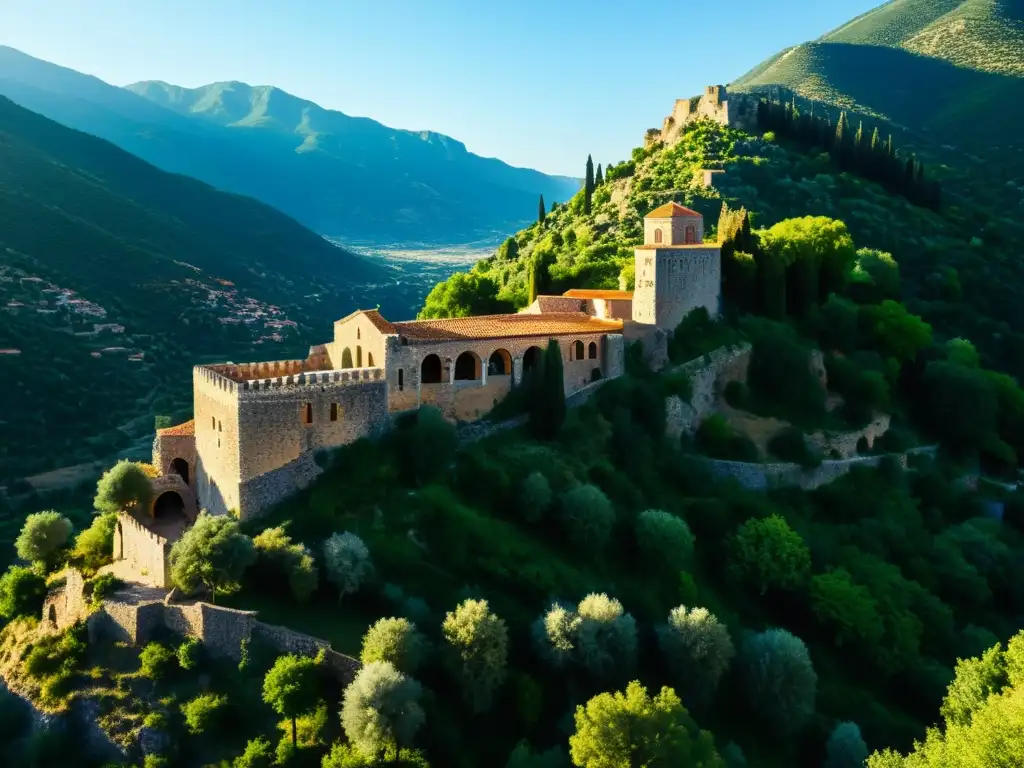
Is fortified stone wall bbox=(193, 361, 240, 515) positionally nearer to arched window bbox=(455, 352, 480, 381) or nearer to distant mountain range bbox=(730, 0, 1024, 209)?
arched window bbox=(455, 352, 480, 381)

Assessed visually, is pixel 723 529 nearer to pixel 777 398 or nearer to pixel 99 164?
pixel 777 398

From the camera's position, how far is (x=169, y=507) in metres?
40.2

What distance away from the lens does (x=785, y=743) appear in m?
33.6

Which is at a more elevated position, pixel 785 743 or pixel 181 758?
pixel 181 758

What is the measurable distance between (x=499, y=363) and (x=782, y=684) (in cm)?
1744

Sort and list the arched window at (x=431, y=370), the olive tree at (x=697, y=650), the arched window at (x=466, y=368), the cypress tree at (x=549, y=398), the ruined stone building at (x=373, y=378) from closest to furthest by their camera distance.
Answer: the olive tree at (x=697, y=650), the ruined stone building at (x=373, y=378), the arched window at (x=431, y=370), the cypress tree at (x=549, y=398), the arched window at (x=466, y=368)

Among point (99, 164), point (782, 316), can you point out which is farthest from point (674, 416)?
point (99, 164)

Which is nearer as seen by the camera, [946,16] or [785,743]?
[785,743]

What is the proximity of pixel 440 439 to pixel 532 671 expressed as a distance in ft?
31.4

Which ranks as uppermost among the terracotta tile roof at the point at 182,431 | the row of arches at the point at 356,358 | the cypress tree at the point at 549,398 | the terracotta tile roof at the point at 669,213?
the terracotta tile roof at the point at 669,213

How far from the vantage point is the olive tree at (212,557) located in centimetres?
3079

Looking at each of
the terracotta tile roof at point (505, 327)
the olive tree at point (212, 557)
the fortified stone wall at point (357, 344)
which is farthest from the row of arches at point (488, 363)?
the olive tree at point (212, 557)

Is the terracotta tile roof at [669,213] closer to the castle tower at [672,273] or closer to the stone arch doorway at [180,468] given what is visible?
the castle tower at [672,273]

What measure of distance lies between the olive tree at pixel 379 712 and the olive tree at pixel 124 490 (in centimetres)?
1499
